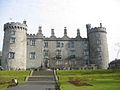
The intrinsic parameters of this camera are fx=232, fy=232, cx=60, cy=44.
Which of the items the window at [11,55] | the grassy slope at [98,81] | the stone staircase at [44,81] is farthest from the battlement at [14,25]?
the grassy slope at [98,81]

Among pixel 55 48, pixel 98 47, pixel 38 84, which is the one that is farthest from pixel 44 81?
pixel 98 47

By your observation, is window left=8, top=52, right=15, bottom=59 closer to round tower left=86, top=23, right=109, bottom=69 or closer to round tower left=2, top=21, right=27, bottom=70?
round tower left=2, top=21, right=27, bottom=70

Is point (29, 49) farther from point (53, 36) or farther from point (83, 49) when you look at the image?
point (83, 49)

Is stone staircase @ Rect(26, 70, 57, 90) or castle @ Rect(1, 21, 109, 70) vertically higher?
castle @ Rect(1, 21, 109, 70)

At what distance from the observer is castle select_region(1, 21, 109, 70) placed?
235ft

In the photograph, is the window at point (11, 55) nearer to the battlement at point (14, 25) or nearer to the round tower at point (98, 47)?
the battlement at point (14, 25)

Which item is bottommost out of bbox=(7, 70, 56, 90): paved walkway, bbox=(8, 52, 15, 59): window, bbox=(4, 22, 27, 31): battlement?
bbox=(7, 70, 56, 90): paved walkway

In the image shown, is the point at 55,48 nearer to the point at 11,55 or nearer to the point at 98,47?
the point at 98,47

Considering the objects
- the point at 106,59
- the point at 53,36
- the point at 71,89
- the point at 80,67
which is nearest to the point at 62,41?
the point at 53,36

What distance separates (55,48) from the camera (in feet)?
254

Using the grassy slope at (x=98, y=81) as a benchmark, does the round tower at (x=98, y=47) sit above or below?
above

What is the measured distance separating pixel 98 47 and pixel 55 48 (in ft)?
46.5

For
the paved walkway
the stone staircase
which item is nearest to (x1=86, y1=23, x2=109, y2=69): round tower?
the stone staircase

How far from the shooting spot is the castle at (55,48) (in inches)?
2817
